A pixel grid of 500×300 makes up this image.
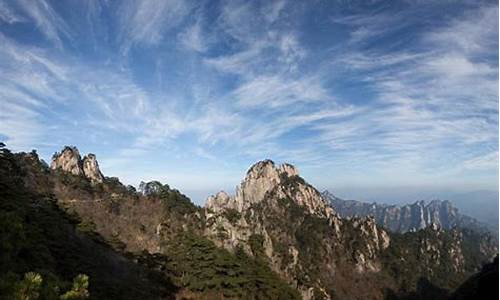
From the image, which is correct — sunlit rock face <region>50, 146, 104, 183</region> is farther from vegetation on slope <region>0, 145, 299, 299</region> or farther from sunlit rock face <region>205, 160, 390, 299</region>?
sunlit rock face <region>205, 160, 390, 299</region>

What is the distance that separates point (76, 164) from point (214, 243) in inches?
2263

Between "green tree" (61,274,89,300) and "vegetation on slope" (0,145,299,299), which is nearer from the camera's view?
"green tree" (61,274,89,300)

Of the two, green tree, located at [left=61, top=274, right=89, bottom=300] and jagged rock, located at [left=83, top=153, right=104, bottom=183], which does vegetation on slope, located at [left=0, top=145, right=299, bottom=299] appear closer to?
green tree, located at [left=61, top=274, right=89, bottom=300]

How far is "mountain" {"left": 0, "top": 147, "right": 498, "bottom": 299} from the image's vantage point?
97.5 ft

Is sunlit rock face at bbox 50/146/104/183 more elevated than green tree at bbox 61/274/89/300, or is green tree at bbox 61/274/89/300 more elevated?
sunlit rock face at bbox 50/146/104/183

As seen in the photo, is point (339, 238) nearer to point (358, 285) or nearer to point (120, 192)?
point (358, 285)

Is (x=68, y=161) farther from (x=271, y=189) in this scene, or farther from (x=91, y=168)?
(x=271, y=189)

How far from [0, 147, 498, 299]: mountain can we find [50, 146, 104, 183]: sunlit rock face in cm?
30

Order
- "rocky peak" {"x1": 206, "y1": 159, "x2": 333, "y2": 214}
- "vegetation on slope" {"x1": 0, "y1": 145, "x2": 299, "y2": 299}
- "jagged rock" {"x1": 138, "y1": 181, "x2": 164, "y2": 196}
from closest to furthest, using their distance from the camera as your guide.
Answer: "vegetation on slope" {"x1": 0, "y1": 145, "x2": 299, "y2": 299}
"jagged rock" {"x1": 138, "y1": 181, "x2": 164, "y2": 196}
"rocky peak" {"x1": 206, "y1": 159, "x2": 333, "y2": 214}

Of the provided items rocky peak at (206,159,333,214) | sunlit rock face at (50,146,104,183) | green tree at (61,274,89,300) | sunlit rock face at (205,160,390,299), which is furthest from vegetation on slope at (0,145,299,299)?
rocky peak at (206,159,333,214)

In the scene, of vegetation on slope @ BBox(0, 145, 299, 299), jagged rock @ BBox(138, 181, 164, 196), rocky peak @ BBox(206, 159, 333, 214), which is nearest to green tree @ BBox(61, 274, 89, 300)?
vegetation on slope @ BBox(0, 145, 299, 299)

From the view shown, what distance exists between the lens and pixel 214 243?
5359 cm

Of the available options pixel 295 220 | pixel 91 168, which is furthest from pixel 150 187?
pixel 295 220

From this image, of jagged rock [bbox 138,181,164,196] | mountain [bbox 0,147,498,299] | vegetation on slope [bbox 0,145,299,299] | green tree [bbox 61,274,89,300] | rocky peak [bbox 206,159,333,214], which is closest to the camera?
green tree [bbox 61,274,89,300]
